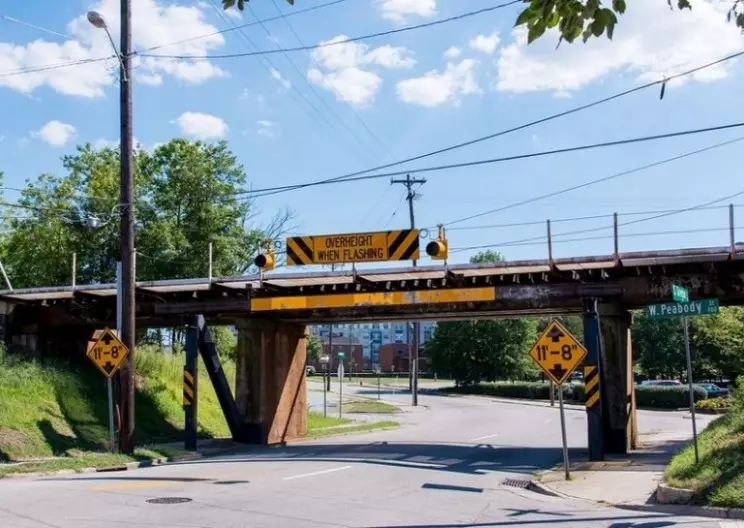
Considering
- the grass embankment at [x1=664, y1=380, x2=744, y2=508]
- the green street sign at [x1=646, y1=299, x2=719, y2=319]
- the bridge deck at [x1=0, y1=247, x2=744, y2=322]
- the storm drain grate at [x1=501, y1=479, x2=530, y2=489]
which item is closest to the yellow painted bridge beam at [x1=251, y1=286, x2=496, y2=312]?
the bridge deck at [x1=0, y1=247, x2=744, y2=322]

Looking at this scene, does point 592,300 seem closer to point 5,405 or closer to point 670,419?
point 5,405

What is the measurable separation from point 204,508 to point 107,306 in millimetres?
15804

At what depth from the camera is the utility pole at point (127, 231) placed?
1939 cm

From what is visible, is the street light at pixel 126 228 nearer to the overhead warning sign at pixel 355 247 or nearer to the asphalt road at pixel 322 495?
the asphalt road at pixel 322 495

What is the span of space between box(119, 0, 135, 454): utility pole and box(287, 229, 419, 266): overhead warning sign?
4497mm

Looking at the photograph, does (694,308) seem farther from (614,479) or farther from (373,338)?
(373,338)

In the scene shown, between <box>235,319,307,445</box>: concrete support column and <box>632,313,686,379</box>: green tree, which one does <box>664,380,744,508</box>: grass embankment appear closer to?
<box>235,319,307,445</box>: concrete support column

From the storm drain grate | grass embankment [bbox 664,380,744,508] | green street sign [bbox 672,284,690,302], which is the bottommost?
the storm drain grate

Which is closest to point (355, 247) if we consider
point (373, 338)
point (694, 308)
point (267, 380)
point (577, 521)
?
point (267, 380)

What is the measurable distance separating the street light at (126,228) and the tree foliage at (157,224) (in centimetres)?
1890

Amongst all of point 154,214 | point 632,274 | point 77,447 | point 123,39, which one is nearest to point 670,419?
point 632,274

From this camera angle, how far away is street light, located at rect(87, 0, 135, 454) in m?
19.4

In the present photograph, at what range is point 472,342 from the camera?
78688 mm

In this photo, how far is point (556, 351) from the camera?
15570 mm
